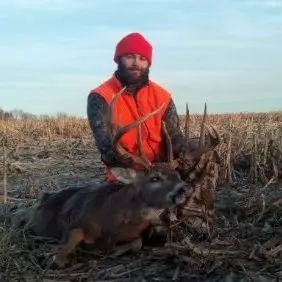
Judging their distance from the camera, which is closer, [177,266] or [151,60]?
[177,266]

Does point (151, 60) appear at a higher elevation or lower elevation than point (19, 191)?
higher

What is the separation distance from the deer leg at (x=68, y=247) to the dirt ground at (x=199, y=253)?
0.07 metres

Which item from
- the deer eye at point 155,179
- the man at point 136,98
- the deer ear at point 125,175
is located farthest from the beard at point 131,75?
the deer eye at point 155,179

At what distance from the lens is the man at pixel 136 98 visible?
5.86 metres

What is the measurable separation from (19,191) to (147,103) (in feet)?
6.34

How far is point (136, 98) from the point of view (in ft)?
20.0

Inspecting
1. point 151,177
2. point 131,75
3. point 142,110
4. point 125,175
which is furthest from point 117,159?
point 131,75

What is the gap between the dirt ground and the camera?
165 inches

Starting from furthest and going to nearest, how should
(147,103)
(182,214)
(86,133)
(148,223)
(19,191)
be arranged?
(86,133), (19,191), (147,103), (182,214), (148,223)

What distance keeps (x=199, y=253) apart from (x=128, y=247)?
0.55 metres

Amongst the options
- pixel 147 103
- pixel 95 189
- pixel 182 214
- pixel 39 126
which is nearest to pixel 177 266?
pixel 182 214

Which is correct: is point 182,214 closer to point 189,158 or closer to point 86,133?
point 189,158

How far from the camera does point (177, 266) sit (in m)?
4.30

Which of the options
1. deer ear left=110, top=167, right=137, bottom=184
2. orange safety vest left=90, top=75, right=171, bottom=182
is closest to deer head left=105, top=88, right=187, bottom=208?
deer ear left=110, top=167, right=137, bottom=184
